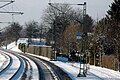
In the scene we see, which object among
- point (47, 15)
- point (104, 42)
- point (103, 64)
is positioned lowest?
point (103, 64)

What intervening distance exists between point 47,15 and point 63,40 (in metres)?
24.2

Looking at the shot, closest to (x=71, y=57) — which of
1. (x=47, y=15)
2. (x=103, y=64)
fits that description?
(x=103, y=64)

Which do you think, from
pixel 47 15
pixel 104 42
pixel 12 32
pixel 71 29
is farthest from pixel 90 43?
pixel 12 32

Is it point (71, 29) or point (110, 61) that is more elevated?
point (71, 29)

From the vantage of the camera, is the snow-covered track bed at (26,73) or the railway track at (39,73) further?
the railway track at (39,73)

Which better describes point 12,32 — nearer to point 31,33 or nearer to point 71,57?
point 31,33

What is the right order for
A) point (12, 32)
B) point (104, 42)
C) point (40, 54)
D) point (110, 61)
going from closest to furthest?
point (110, 61)
point (104, 42)
point (40, 54)
point (12, 32)

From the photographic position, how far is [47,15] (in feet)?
304

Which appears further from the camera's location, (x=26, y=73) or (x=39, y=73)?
(x=26, y=73)

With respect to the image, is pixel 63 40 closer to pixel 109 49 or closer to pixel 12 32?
pixel 109 49

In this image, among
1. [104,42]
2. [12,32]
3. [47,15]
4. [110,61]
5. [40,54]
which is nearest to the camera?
[110,61]

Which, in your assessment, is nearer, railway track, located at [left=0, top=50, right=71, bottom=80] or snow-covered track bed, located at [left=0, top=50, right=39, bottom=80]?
snow-covered track bed, located at [left=0, top=50, right=39, bottom=80]

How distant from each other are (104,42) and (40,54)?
30.9m

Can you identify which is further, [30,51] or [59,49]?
[30,51]
